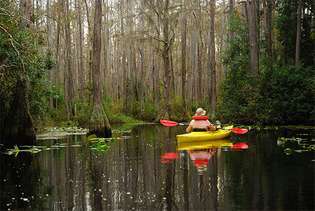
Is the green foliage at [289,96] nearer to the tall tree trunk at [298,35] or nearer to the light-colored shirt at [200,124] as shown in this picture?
the tall tree trunk at [298,35]

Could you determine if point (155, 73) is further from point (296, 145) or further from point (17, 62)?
point (296, 145)

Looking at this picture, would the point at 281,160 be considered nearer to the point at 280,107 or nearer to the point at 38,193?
the point at 38,193

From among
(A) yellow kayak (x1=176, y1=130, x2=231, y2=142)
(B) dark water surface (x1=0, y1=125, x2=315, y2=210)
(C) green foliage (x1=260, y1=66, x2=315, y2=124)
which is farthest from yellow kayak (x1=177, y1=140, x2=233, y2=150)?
(C) green foliage (x1=260, y1=66, x2=315, y2=124)

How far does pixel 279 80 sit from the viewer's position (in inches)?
992

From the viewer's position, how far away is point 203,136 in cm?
1681

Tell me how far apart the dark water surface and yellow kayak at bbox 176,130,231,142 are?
2383 mm

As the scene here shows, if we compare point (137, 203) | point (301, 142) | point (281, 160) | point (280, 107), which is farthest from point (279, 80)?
point (137, 203)

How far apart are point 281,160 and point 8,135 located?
1057 centimetres

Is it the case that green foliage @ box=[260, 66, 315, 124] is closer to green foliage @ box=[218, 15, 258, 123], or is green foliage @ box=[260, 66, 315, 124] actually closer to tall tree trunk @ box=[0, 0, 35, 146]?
green foliage @ box=[218, 15, 258, 123]

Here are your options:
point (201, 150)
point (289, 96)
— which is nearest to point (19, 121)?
point (201, 150)

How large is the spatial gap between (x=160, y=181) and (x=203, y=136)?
8.29m

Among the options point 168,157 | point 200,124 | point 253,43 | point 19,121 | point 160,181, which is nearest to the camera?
point 160,181

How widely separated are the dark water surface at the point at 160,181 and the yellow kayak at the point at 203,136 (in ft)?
7.82

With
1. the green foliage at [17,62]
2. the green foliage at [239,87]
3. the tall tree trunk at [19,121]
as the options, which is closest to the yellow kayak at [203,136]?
the green foliage at [17,62]
